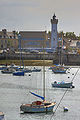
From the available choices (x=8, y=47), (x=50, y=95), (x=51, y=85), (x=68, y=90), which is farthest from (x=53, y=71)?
(x=8, y=47)

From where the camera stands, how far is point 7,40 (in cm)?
18850

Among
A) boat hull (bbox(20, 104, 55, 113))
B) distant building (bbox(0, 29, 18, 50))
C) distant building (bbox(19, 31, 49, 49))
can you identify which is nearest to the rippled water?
boat hull (bbox(20, 104, 55, 113))

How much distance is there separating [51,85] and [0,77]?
23046 mm

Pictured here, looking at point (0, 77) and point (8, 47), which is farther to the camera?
point (8, 47)

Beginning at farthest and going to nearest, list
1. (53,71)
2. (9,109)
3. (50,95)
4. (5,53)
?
(5,53) < (53,71) < (50,95) < (9,109)

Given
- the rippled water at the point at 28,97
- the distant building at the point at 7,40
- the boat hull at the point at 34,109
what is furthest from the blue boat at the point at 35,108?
the distant building at the point at 7,40

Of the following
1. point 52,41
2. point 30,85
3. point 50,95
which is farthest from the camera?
point 52,41

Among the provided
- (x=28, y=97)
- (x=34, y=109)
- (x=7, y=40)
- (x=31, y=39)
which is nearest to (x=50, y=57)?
(x=31, y=39)

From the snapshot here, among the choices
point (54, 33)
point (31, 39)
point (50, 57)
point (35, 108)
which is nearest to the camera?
point (35, 108)

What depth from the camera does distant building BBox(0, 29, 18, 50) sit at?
18785cm

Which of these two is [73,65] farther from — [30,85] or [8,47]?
[30,85]

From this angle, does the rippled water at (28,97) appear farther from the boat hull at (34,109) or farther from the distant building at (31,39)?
the distant building at (31,39)

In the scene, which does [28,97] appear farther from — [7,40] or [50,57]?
[7,40]

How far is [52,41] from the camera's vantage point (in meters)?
180
